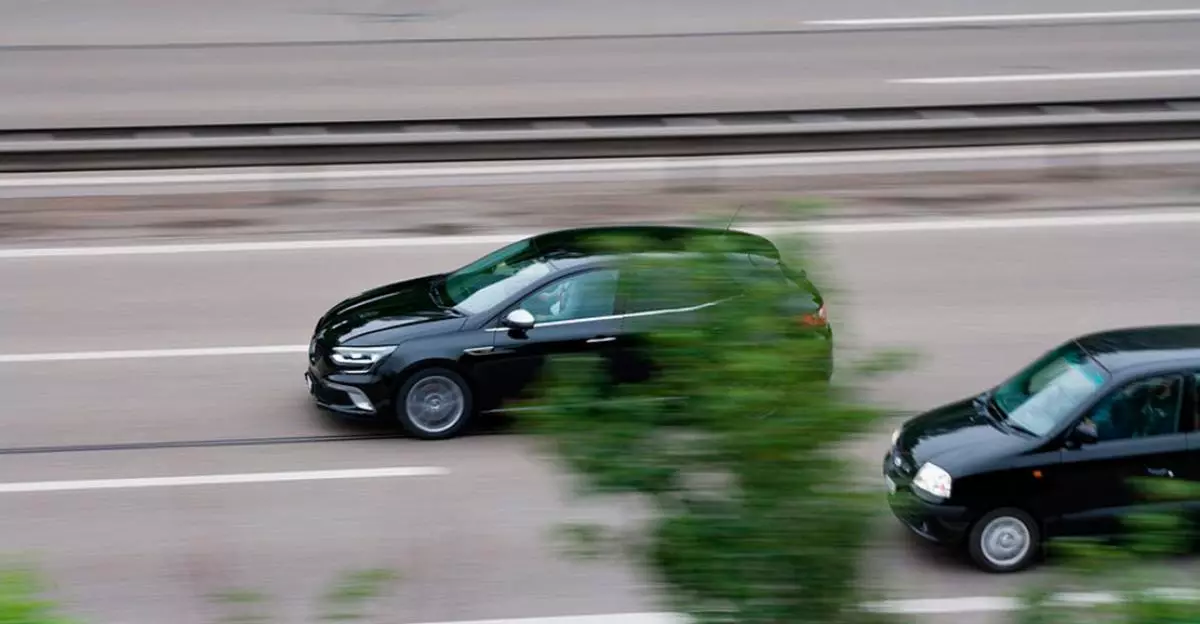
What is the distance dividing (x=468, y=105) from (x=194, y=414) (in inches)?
384

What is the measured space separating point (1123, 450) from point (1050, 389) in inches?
28.2

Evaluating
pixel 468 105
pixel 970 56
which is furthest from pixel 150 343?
pixel 970 56

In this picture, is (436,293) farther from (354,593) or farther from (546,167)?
(354,593)

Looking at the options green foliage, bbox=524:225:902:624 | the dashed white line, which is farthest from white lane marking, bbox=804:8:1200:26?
green foliage, bbox=524:225:902:624

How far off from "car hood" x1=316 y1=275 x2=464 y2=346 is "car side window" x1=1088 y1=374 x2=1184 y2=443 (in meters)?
4.82

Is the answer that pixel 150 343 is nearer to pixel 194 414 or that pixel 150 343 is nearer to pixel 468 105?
pixel 194 414

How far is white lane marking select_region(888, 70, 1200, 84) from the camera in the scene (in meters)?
21.7

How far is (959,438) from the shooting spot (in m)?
9.23

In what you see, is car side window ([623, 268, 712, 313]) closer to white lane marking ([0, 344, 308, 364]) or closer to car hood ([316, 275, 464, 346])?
car hood ([316, 275, 464, 346])

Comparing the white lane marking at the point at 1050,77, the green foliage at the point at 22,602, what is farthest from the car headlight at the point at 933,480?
the white lane marking at the point at 1050,77

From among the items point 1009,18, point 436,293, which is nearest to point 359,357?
point 436,293

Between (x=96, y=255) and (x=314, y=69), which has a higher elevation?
(x=314, y=69)

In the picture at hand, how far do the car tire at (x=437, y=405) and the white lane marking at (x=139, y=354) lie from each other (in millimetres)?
1921

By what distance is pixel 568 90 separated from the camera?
21.0 meters
